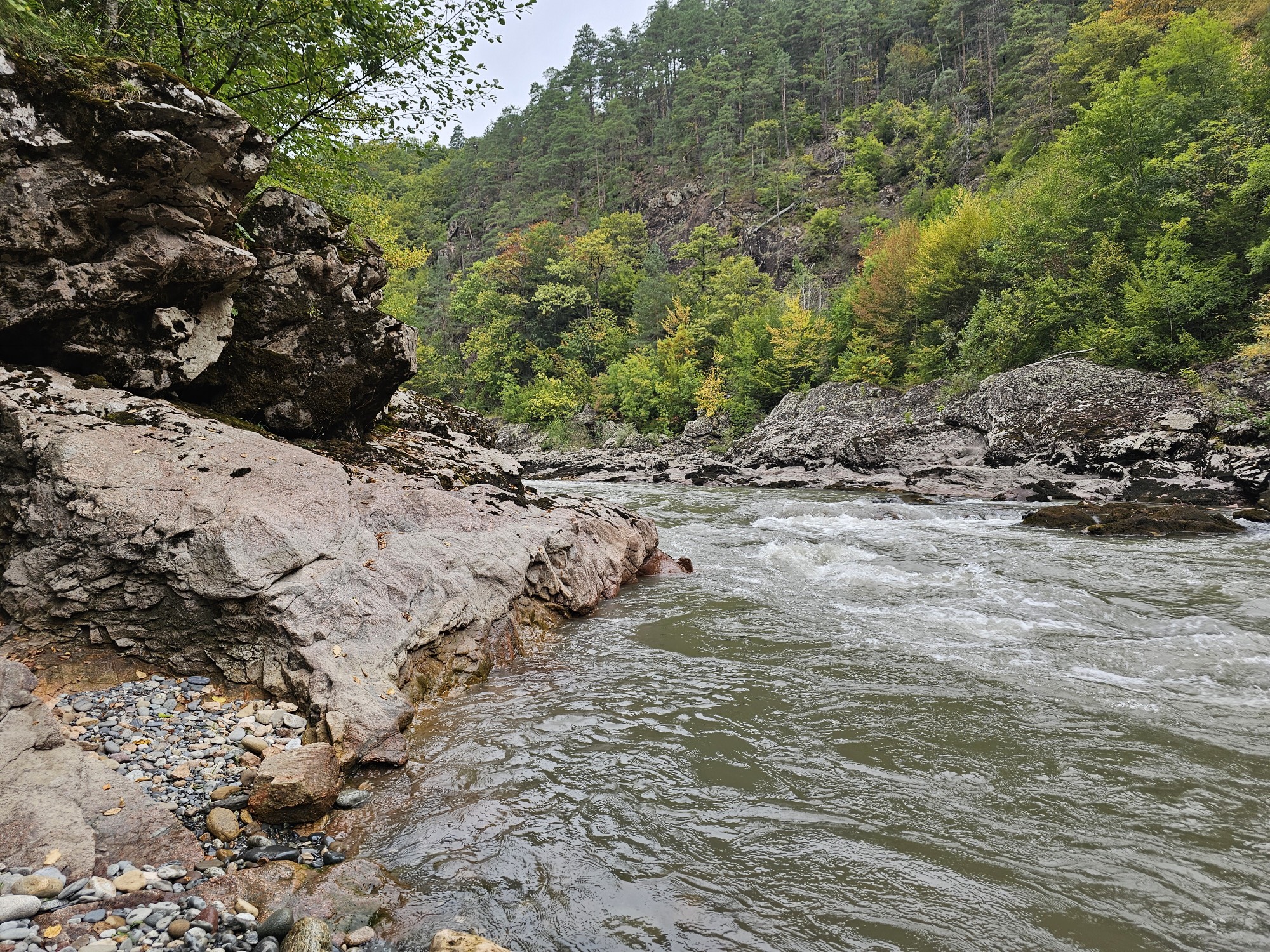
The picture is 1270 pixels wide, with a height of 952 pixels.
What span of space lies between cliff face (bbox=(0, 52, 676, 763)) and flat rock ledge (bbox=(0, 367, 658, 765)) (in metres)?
0.02

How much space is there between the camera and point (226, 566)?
4445 millimetres

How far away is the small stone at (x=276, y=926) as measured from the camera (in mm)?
2615

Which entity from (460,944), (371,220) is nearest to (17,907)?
(460,944)

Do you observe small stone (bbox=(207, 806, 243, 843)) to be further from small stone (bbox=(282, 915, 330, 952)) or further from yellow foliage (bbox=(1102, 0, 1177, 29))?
yellow foliage (bbox=(1102, 0, 1177, 29))

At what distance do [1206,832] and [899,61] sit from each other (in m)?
80.7

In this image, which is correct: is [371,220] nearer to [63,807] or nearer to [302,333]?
[302,333]

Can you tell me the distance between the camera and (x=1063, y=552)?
11.3 m

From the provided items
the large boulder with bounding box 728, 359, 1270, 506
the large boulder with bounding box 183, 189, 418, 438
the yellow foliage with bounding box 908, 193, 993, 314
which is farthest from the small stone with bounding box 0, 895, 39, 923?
the yellow foliage with bounding box 908, 193, 993, 314

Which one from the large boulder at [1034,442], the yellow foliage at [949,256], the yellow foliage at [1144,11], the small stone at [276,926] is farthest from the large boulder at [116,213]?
the yellow foliage at [1144,11]

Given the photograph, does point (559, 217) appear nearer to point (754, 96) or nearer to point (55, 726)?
point (754, 96)

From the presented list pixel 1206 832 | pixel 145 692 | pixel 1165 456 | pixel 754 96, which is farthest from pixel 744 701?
pixel 754 96

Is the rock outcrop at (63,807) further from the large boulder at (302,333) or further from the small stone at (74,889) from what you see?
the large boulder at (302,333)

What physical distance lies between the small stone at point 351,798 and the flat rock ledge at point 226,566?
0.86 ft

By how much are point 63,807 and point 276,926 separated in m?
1.27
